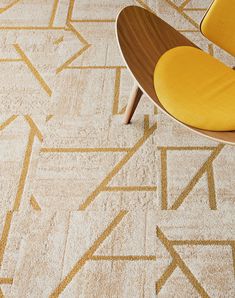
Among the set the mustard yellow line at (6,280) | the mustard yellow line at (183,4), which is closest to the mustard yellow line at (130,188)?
the mustard yellow line at (6,280)

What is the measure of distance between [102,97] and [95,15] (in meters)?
0.56

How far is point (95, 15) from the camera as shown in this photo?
6.68 ft

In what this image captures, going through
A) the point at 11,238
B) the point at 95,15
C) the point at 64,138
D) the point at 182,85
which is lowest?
the point at 11,238

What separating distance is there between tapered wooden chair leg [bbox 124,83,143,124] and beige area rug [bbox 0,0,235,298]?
1.9 inches

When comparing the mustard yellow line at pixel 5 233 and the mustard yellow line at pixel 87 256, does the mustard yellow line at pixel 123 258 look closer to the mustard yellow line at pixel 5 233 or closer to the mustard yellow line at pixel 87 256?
the mustard yellow line at pixel 87 256

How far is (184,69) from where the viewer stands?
1.34 m

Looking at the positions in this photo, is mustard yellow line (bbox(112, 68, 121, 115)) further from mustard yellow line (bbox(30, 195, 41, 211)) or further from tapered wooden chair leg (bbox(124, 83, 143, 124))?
mustard yellow line (bbox(30, 195, 41, 211))

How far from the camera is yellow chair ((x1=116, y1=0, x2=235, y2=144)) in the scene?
1215mm

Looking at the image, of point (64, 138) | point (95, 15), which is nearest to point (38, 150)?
point (64, 138)

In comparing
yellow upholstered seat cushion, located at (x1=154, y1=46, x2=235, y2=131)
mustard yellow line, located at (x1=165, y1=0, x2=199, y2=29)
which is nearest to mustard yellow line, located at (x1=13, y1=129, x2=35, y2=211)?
yellow upholstered seat cushion, located at (x1=154, y1=46, x2=235, y2=131)

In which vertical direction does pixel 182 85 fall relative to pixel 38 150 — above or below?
above

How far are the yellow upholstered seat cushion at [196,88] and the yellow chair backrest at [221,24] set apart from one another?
9 centimetres

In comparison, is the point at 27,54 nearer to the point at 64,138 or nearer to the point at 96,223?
the point at 64,138

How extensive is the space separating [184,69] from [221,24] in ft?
0.74
